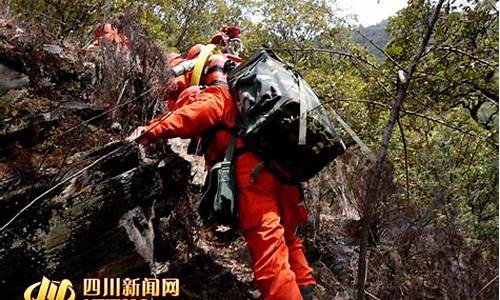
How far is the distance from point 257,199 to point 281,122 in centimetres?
56

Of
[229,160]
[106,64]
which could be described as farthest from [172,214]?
[106,64]

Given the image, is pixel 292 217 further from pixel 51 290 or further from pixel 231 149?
pixel 51 290

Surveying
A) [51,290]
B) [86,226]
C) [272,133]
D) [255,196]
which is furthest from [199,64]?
[51,290]

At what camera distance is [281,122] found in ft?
11.8

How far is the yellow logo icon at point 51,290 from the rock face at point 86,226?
41 millimetres

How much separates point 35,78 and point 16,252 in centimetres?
164

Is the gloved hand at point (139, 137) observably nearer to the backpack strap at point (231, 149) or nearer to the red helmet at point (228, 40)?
the backpack strap at point (231, 149)

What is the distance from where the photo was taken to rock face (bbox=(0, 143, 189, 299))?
316 cm

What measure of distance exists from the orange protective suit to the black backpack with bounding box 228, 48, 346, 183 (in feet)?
0.36

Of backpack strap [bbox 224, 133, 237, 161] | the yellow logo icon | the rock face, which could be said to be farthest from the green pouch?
the yellow logo icon

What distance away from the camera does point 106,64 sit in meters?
4.62

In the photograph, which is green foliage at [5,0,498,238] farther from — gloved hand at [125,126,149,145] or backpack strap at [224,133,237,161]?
gloved hand at [125,126,149,145]

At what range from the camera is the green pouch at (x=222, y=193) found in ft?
11.8

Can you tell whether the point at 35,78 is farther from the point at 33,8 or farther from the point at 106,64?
the point at 33,8
